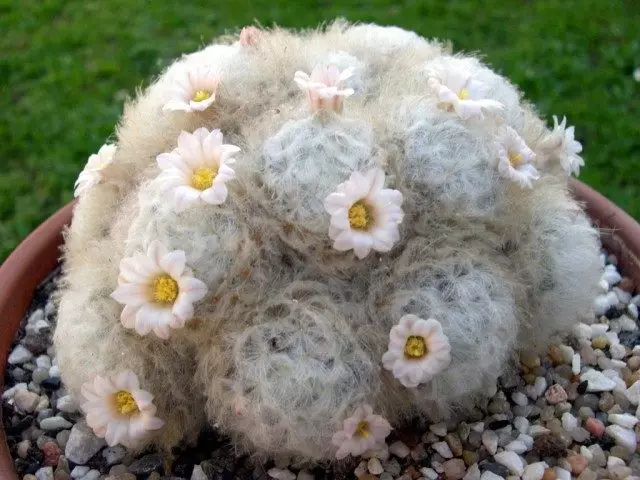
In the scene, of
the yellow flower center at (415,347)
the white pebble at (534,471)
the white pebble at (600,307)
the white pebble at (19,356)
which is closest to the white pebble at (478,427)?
the white pebble at (534,471)

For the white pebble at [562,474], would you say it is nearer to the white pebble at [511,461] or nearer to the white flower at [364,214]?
the white pebble at [511,461]

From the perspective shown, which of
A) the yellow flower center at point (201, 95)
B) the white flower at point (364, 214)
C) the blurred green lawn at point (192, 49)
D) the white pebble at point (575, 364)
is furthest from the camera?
the blurred green lawn at point (192, 49)

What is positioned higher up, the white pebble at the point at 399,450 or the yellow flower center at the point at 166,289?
the yellow flower center at the point at 166,289

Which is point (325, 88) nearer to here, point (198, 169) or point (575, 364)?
point (198, 169)

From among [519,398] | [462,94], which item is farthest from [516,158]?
[519,398]

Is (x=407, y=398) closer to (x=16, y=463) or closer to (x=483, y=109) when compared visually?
(x=483, y=109)

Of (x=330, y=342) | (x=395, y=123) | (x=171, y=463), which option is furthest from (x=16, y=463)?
(x=395, y=123)

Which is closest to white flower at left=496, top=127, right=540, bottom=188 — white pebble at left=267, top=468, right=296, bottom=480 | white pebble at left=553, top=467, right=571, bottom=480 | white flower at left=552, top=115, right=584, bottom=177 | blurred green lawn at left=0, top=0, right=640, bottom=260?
white flower at left=552, top=115, right=584, bottom=177
